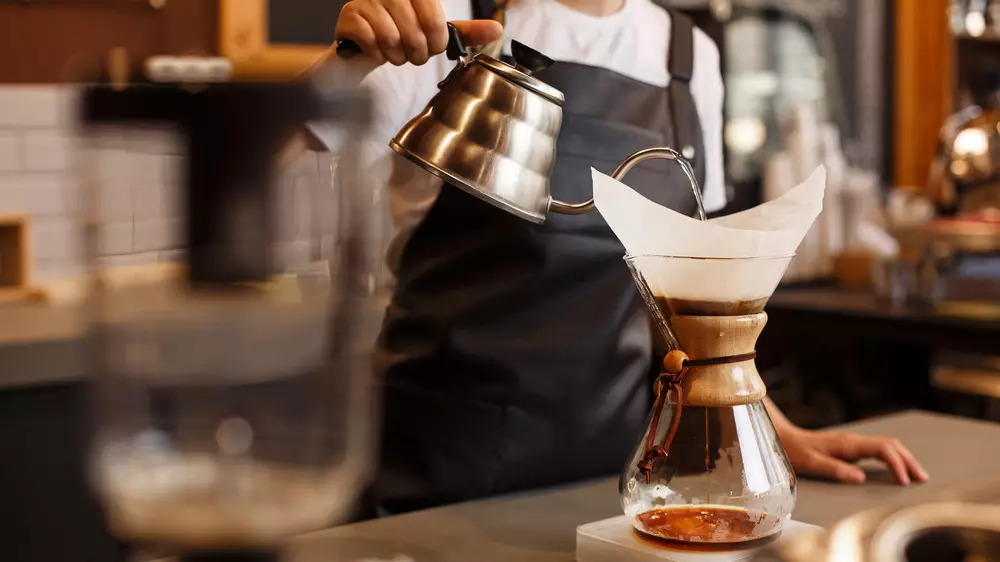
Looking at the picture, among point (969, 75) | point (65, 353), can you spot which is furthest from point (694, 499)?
point (969, 75)

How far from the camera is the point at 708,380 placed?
3.02 ft

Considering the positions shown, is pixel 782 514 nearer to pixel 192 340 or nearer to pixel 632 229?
pixel 632 229

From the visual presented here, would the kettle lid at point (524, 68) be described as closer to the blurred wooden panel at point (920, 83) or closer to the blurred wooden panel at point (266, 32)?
the blurred wooden panel at point (266, 32)

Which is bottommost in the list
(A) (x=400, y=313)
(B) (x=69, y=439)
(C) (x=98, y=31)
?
(B) (x=69, y=439)

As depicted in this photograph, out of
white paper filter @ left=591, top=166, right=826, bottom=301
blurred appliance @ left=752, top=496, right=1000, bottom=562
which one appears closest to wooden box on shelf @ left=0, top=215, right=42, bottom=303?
white paper filter @ left=591, top=166, right=826, bottom=301

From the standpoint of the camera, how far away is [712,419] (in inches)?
36.3

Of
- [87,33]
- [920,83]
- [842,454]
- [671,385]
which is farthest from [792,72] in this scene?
[671,385]

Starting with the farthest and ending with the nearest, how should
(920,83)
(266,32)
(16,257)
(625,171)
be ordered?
(920,83)
(266,32)
(16,257)
(625,171)

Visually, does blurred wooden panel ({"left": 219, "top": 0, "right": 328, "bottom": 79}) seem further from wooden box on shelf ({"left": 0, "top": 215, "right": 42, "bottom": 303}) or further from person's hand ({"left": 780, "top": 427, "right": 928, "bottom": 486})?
person's hand ({"left": 780, "top": 427, "right": 928, "bottom": 486})

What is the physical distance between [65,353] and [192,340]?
1.78 meters

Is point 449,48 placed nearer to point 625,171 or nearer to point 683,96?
point 625,171

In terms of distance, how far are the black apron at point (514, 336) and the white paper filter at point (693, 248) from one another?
14.9 inches

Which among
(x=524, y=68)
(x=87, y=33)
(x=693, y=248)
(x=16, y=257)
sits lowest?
(x=16, y=257)

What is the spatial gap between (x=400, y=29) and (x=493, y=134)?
15 cm
